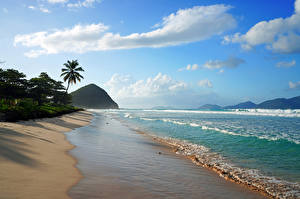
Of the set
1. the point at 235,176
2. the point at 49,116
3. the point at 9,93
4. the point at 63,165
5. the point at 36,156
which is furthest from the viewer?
the point at 9,93

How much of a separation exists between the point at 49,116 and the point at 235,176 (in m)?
28.0

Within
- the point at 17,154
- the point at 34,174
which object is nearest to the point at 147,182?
the point at 34,174

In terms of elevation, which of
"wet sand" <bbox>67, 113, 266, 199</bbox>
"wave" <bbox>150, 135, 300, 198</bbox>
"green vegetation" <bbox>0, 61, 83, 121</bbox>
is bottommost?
"wave" <bbox>150, 135, 300, 198</bbox>

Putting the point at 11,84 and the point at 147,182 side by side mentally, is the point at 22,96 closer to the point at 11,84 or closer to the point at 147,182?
the point at 11,84

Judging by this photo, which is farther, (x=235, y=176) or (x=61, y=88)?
(x=61, y=88)

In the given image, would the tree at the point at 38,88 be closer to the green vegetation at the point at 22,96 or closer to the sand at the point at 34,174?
the green vegetation at the point at 22,96

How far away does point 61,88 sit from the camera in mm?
69812

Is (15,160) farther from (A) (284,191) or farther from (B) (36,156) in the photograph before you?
(A) (284,191)

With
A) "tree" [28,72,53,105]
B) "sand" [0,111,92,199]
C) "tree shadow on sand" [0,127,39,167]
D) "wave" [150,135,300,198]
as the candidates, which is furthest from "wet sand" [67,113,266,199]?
"tree" [28,72,53,105]

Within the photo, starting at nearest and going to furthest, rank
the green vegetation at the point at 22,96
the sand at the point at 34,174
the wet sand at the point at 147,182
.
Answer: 1. the sand at the point at 34,174
2. the wet sand at the point at 147,182
3. the green vegetation at the point at 22,96

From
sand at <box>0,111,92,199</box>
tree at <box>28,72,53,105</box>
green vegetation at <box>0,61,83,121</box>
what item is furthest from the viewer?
tree at <box>28,72,53,105</box>

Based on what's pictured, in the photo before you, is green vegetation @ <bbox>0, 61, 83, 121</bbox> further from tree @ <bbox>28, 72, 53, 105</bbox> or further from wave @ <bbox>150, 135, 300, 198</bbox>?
wave @ <bbox>150, 135, 300, 198</bbox>

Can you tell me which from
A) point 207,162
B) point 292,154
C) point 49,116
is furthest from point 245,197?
point 49,116

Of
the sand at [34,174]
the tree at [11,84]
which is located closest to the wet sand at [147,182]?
the sand at [34,174]
